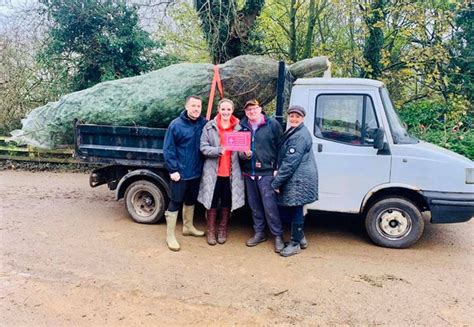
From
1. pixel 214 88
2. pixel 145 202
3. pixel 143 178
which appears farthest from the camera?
pixel 145 202

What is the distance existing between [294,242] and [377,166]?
4.49 feet

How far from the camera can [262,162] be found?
4.93 m

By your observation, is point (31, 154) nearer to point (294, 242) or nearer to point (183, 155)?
point (183, 155)

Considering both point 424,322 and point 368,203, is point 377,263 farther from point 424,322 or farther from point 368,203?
point 424,322

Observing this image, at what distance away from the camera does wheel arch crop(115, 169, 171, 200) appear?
5.73m

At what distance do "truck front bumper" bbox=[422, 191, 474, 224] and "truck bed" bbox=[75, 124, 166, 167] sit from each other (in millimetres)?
3467

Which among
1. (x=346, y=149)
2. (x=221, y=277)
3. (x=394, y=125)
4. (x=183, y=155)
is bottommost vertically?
(x=221, y=277)

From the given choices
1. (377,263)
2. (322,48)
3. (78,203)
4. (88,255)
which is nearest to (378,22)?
(322,48)

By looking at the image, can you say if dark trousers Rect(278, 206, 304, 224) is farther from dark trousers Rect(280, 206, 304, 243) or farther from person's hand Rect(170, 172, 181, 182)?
person's hand Rect(170, 172, 181, 182)

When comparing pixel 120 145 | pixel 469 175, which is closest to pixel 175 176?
pixel 120 145

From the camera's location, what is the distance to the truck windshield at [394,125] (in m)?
4.96

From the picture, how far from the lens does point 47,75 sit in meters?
11.5

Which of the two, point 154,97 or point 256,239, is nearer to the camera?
point 256,239

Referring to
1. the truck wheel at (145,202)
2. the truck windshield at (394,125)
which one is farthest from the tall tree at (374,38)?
the truck wheel at (145,202)
